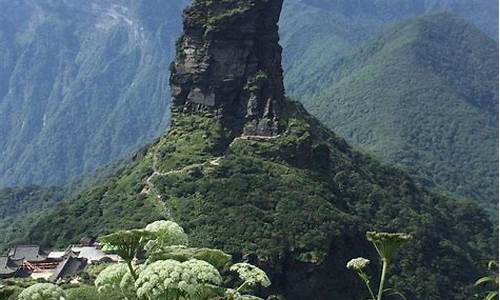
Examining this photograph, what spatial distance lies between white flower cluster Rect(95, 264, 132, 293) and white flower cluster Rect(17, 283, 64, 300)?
42.8 inches

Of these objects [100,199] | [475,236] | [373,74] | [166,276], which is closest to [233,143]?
[100,199]

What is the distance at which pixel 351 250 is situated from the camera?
61625 millimetres

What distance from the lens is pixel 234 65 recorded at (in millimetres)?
71062

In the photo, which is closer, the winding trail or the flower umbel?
the flower umbel

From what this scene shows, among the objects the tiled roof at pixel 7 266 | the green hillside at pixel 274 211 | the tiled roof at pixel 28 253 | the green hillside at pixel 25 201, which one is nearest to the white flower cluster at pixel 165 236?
the green hillside at pixel 274 211

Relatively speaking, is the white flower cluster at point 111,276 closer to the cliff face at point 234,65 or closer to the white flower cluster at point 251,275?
the white flower cluster at point 251,275

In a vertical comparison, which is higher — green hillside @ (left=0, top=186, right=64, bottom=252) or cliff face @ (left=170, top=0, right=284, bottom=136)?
cliff face @ (left=170, top=0, right=284, bottom=136)

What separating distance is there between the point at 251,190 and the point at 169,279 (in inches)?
2140

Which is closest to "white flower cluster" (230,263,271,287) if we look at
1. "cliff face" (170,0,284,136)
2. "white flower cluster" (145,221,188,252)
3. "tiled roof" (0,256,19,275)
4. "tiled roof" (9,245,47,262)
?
"white flower cluster" (145,221,188,252)

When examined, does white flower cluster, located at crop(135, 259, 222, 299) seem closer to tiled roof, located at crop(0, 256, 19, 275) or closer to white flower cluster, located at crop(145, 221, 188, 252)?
white flower cluster, located at crop(145, 221, 188, 252)

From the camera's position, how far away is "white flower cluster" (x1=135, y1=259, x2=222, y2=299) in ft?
36.5

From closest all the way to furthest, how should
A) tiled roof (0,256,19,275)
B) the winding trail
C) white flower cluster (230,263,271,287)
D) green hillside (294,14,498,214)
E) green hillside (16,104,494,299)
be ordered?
white flower cluster (230,263,271,287), tiled roof (0,256,19,275), green hillside (16,104,494,299), the winding trail, green hillside (294,14,498,214)

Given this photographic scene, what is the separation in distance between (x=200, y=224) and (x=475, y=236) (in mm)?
40656

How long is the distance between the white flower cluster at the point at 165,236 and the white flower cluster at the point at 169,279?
1.76m
